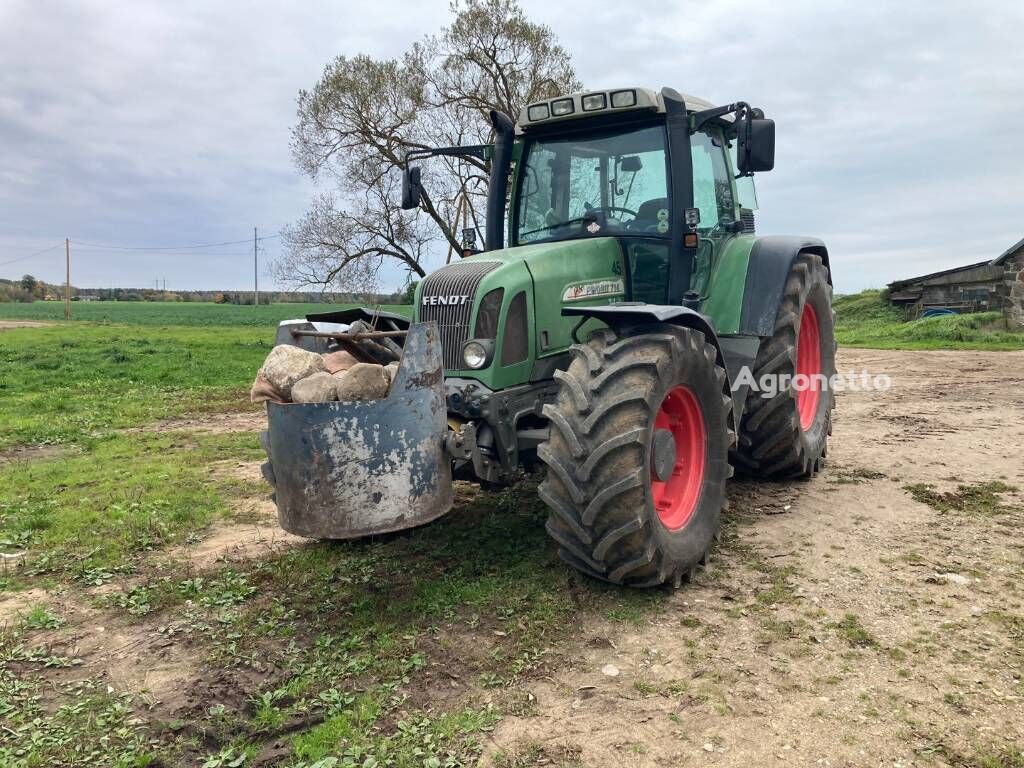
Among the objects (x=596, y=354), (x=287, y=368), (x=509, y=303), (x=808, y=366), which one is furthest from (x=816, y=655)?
(x=808, y=366)

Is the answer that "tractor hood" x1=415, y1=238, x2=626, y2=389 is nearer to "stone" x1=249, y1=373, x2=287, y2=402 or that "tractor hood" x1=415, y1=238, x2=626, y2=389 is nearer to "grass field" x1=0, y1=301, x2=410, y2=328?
"stone" x1=249, y1=373, x2=287, y2=402

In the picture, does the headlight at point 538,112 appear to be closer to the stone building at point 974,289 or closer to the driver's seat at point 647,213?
the driver's seat at point 647,213

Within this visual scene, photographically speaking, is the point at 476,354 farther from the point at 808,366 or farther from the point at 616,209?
the point at 808,366

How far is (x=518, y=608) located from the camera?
380 cm

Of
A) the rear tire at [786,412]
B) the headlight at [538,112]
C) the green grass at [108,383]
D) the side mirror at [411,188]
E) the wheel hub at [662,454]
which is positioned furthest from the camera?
the green grass at [108,383]

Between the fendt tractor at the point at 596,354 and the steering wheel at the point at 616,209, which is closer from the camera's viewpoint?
the fendt tractor at the point at 596,354

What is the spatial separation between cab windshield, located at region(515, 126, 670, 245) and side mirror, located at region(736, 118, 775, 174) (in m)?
0.50

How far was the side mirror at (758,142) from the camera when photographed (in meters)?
4.83

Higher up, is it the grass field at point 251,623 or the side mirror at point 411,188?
the side mirror at point 411,188

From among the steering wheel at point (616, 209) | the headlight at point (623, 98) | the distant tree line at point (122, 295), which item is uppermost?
the distant tree line at point (122, 295)

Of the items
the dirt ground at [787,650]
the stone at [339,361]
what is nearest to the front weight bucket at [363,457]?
the stone at [339,361]

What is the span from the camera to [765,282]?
5.49m

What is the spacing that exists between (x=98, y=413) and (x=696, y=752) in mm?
10122

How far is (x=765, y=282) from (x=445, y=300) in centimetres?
247
